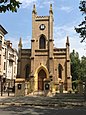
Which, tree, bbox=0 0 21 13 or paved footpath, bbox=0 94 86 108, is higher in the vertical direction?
tree, bbox=0 0 21 13

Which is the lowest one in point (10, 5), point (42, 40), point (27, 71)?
point (10, 5)

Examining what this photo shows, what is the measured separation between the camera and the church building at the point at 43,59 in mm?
46719

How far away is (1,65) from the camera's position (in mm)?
48812

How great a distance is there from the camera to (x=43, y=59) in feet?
157

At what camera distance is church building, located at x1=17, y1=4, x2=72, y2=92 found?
1839 inches

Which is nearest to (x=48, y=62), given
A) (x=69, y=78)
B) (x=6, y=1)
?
(x=69, y=78)

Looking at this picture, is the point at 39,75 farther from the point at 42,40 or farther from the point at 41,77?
the point at 42,40

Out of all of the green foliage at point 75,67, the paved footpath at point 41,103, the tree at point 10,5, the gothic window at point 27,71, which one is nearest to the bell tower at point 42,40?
the gothic window at point 27,71

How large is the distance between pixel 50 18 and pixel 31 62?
381 inches

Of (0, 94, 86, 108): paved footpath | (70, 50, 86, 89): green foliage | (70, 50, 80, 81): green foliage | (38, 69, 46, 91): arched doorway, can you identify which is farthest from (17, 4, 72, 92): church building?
(70, 50, 80, 81): green foliage

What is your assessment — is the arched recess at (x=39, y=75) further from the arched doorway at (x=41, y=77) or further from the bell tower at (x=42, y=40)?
the bell tower at (x=42, y=40)

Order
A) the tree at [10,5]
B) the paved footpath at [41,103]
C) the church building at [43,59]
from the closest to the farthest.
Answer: the tree at [10,5] < the paved footpath at [41,103] < the church building at [43,59]

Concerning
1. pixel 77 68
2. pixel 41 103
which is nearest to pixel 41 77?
pixel 41 103

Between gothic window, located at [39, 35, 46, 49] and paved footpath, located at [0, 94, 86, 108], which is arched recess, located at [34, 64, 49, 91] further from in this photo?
paved footpath, located at [0, 94, 86, 108]
